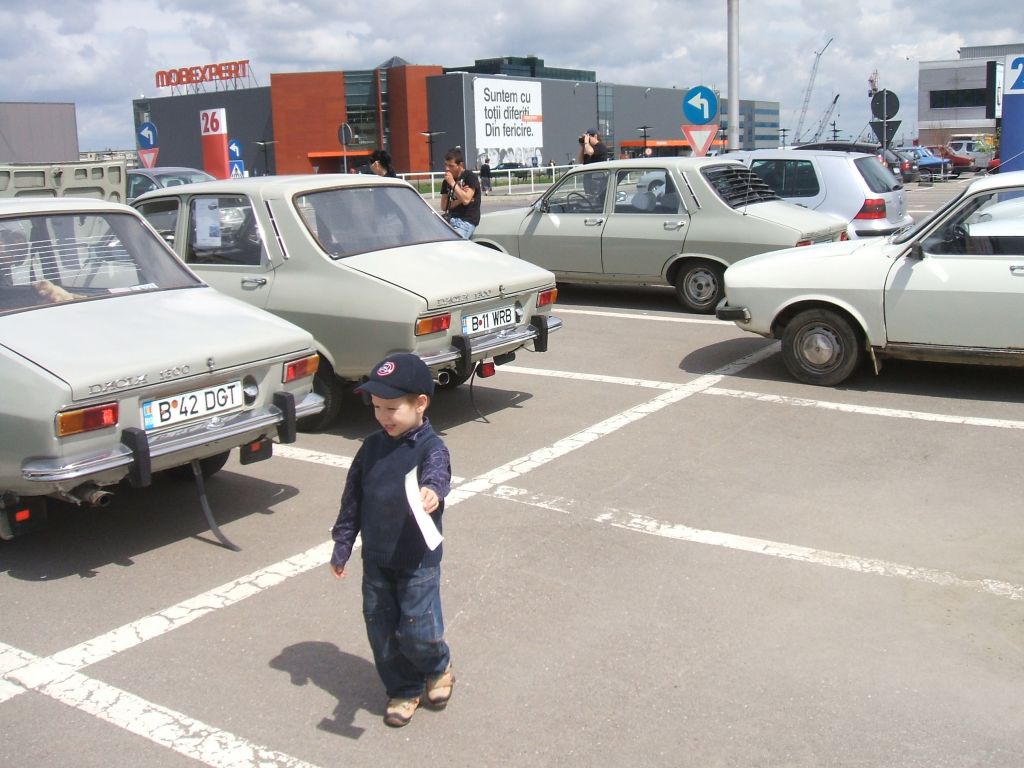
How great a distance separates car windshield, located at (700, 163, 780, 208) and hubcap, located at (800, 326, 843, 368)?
10.8 ft

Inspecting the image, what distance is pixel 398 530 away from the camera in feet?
11.5

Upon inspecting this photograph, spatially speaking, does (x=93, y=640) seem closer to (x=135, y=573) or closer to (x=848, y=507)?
(x=135, y=573)

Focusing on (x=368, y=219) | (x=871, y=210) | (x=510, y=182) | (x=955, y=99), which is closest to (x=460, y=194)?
(x=368, y=219)

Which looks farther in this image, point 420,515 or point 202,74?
point 202,74

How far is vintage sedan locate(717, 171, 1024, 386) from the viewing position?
297 inches

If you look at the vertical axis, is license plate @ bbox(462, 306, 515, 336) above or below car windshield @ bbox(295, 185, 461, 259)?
below

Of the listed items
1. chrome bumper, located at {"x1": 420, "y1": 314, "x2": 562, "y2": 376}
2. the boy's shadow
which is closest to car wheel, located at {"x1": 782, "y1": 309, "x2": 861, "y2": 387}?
chrome bumper, located at {"x1": 420, "y1": 314, "x2": 562, "y2": 376}

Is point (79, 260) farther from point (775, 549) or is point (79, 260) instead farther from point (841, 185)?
point (841, 185)

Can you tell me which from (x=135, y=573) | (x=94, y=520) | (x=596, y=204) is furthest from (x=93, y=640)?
(x=596, y=204)

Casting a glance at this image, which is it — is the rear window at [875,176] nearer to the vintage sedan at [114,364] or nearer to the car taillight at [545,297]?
the car taillight at [545,297]

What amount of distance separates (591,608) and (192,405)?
7.16 ft

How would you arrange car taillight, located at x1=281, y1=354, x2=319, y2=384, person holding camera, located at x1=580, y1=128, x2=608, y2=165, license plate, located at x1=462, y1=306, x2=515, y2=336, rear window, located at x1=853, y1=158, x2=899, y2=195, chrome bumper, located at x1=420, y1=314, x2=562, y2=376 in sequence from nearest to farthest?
1. car taillight, located at x1=281, y1=354, x2=319, y2=384
2. chrome bumper, located at x1=420, y1=314, x2=562, y2=376
3. license plate, located at x1=462, y1=306, x2=515, y2=336
4. rear window, located at x1=853, y1=158, x2=899, y2=195
5. person holding camera, located at x1=580, y1=128, x2=608, y2=165

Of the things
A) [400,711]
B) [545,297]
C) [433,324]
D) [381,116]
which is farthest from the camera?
[381,116]

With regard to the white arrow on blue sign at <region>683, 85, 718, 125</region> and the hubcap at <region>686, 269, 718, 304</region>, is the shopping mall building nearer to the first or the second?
the white arrow on blue sign at <region>683, 85, 718, 125</region>
